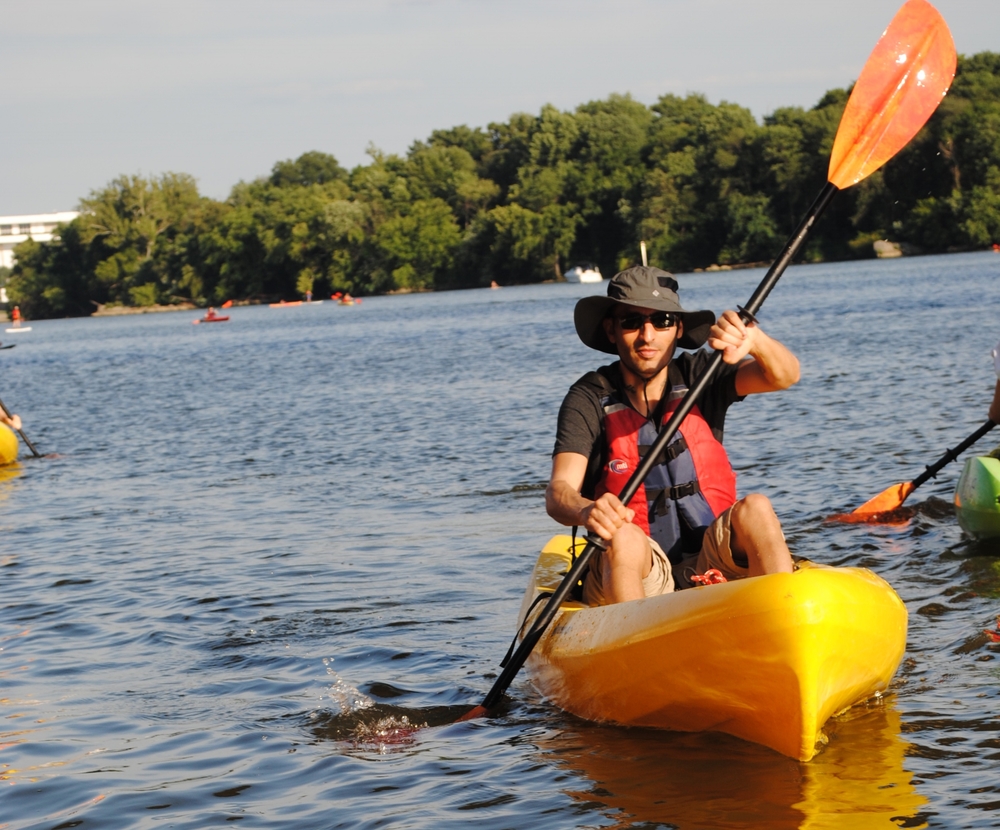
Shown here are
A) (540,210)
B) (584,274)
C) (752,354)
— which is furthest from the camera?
(540,210)

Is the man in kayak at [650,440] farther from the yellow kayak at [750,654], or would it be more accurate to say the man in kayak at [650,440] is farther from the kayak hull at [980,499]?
the kayak hull at [980,499]

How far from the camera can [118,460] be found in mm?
13625

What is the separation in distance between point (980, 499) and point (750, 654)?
351cm

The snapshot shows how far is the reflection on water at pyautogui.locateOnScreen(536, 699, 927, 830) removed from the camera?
3.50m

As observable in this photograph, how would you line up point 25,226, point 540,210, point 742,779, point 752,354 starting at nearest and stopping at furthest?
point 742,779, point 752,354, point 540,210, point 25,226

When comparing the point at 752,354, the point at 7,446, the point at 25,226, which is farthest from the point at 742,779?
the point at 25,226

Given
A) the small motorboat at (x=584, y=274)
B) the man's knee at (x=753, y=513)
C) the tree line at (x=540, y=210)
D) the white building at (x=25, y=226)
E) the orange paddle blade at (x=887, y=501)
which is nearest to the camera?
the man's knee at (x=753, y=513)

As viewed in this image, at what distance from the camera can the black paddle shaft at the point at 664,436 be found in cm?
415

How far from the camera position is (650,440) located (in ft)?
14.6

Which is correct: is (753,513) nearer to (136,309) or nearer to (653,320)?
(653,320)

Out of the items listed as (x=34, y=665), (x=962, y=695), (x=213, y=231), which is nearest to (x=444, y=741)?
(x=962, y=695)

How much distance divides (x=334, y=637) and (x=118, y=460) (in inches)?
325

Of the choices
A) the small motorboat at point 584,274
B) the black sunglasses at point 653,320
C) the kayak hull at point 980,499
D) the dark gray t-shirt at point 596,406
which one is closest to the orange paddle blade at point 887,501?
the kayak hull at point 980,499

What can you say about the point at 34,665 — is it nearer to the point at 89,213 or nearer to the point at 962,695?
the point at 962,695
